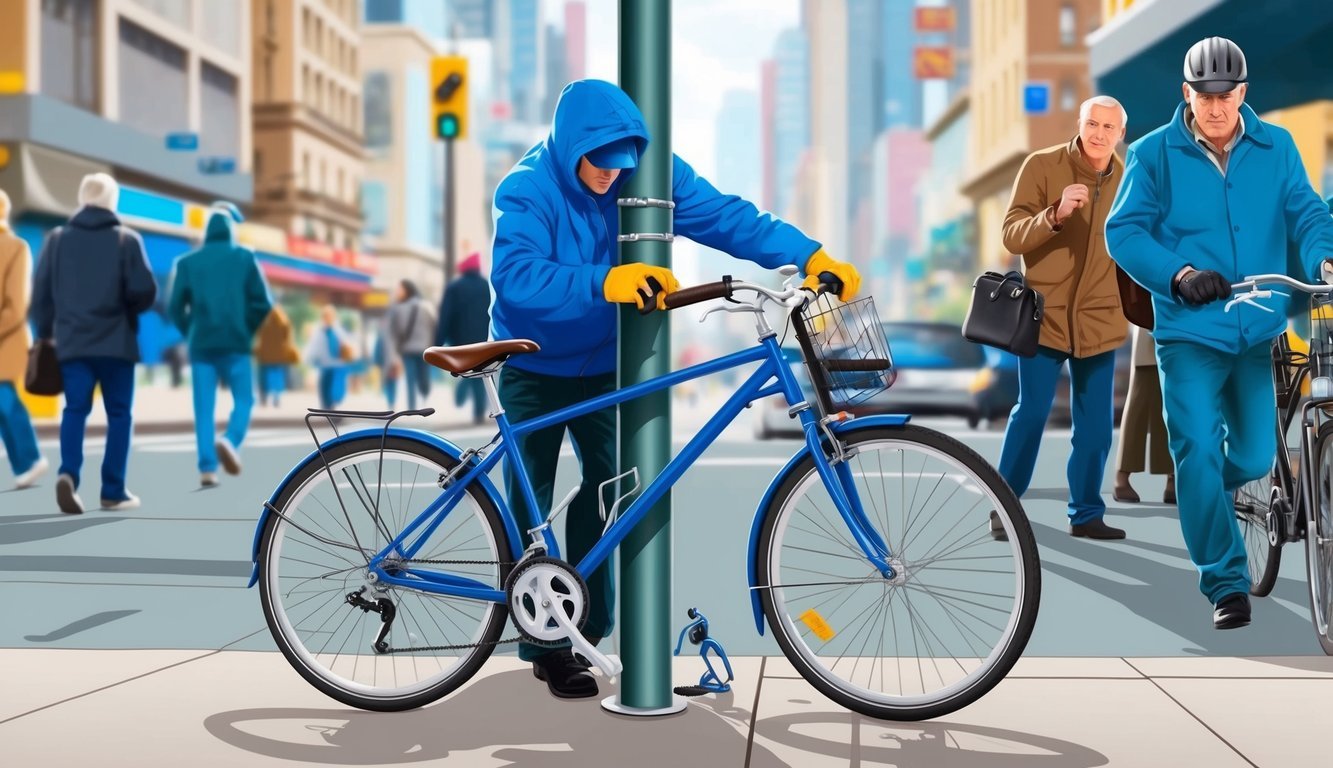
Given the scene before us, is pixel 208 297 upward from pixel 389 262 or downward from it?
downward

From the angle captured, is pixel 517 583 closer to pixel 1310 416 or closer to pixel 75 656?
pixel 75 656

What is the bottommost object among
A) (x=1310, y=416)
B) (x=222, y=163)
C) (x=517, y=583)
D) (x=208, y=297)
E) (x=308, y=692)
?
(x=308, y=692)

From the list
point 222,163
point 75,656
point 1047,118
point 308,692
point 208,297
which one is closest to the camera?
point 308,692

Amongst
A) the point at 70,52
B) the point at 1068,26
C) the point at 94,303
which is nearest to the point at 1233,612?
the point at 94,303

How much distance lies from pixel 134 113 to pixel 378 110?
195 ft

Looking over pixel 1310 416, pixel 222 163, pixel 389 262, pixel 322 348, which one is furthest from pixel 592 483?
pixel 389 262

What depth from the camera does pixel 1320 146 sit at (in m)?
51.1

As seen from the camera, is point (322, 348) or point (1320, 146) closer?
point (322, 348)

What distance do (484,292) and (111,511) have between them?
537cm

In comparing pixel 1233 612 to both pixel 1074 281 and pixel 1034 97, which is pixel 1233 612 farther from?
pixel 1034 97

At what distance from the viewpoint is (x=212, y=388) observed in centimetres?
1164

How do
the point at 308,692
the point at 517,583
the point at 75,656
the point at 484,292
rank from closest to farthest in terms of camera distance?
the point at 517,583
the point at 308,692
the point at 75,656
the point at 484,292

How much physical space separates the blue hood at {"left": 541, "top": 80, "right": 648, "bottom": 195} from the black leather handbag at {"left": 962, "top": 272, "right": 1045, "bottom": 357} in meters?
3.03

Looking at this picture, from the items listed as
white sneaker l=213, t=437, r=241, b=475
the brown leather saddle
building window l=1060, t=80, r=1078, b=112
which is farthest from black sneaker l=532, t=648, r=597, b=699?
building window l=1060, t=80, r=1078, b=112
